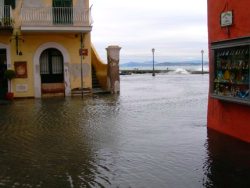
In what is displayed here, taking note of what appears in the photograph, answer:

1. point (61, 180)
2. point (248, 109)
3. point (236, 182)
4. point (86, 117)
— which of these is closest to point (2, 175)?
point (61, 180)

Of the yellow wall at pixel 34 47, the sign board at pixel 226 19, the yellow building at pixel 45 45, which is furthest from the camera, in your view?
the yellow wall at pixel 34 47

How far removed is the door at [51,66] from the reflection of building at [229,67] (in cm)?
1398

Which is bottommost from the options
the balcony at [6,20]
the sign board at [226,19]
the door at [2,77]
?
the door at [2,77]

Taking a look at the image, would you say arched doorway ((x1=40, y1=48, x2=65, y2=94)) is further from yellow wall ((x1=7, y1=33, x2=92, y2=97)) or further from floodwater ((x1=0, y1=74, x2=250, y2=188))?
floodwater ((x1=0, y1=74, x2=250, y2=188))

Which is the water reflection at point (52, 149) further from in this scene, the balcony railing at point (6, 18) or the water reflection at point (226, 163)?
the balcony railing at point (6, 18)

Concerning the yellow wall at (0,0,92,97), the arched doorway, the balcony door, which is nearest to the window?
the balcony door

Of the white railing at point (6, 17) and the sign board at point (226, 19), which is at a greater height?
the white railing at point (6, 17)

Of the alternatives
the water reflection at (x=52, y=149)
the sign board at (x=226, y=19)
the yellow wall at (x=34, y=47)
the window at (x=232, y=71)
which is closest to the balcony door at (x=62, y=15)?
the yellow wall at (x=34, y=47)

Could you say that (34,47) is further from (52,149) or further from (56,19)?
(52,149)

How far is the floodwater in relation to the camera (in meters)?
7.12

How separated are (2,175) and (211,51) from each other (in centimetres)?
607

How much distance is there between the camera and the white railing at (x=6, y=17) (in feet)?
74.2

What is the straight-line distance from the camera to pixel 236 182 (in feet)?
22.4

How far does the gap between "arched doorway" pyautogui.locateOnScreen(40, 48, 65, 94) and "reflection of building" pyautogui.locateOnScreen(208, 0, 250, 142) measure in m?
13.8
